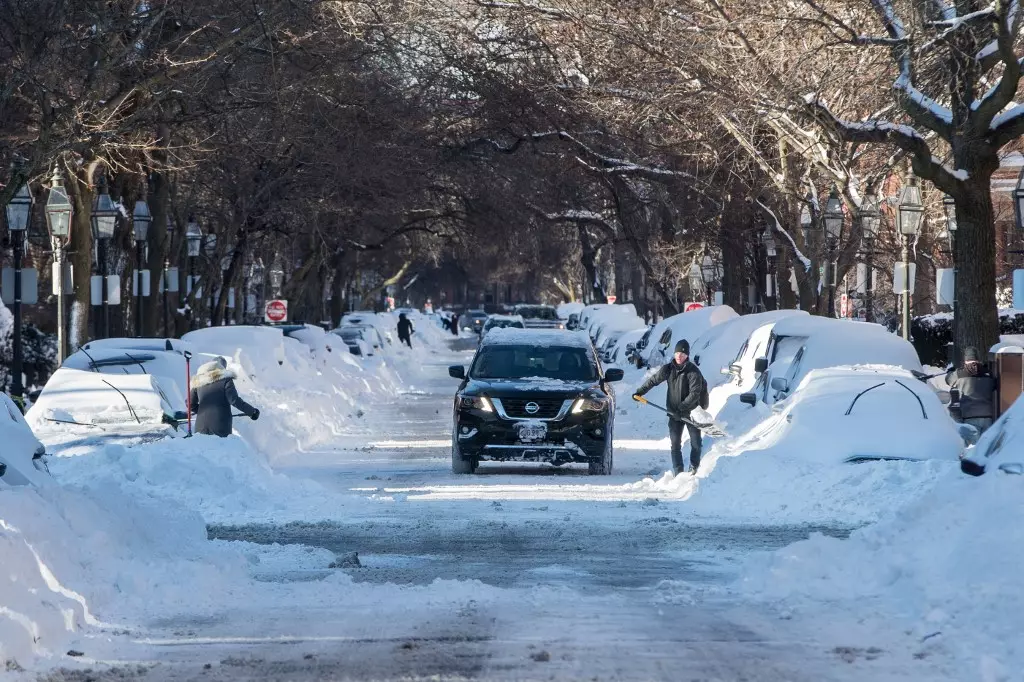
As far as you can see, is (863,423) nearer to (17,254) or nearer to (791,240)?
(17,254)

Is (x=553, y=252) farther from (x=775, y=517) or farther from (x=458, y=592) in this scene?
(x=458, y=592)

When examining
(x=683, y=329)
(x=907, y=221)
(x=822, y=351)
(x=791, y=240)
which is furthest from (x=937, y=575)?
(x=791, y=240)

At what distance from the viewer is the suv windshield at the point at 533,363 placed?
826 inches

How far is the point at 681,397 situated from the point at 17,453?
32.1 feet

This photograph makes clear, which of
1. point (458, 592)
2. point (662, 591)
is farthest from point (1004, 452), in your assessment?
point (458, 592)

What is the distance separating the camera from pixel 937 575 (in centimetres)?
920

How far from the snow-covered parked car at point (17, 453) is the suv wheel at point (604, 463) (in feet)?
29.7

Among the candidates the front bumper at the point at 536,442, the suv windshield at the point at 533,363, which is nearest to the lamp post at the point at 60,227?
the suv windshield at the point at 533,363

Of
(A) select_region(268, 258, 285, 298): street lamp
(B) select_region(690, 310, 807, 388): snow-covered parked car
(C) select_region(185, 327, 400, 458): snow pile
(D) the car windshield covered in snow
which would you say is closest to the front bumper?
(C) select_region(185, 327, 400, 458): snow pile

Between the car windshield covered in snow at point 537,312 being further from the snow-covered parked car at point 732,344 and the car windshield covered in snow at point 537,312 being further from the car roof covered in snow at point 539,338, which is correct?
the car roof covered in snow at point 539,338

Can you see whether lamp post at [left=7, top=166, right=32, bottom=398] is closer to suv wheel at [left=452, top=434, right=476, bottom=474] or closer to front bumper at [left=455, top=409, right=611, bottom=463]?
suv wheel at [left=452, top=434, right=476, bottom=474]

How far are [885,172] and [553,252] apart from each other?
41.0 m

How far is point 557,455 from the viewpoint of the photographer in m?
19.9

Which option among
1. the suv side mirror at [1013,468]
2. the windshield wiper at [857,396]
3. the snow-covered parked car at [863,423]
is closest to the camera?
the suv side mirror at [1013,468]
